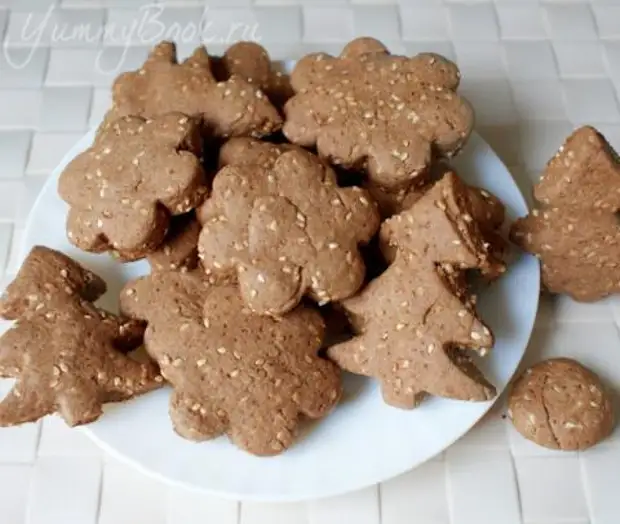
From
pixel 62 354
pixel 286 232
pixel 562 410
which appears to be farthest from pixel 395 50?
pixel 62 354

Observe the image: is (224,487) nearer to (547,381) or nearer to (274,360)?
(274,360)

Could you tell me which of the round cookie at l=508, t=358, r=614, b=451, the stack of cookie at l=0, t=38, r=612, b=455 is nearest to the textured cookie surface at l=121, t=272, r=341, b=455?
the stack of cookie at l=0, t=38, r=612, b=455

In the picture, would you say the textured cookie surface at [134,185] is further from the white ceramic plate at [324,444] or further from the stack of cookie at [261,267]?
the white ceramic plate at [324,444]

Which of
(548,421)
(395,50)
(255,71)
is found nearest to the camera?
(548,421)

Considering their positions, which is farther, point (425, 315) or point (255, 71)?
point (255, 71)

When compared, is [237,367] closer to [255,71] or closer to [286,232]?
[286,232]

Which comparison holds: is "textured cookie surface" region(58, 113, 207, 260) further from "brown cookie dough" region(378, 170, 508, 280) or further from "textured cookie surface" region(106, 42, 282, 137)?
"brown cookie dough" region(378, 170, 508, 280)
